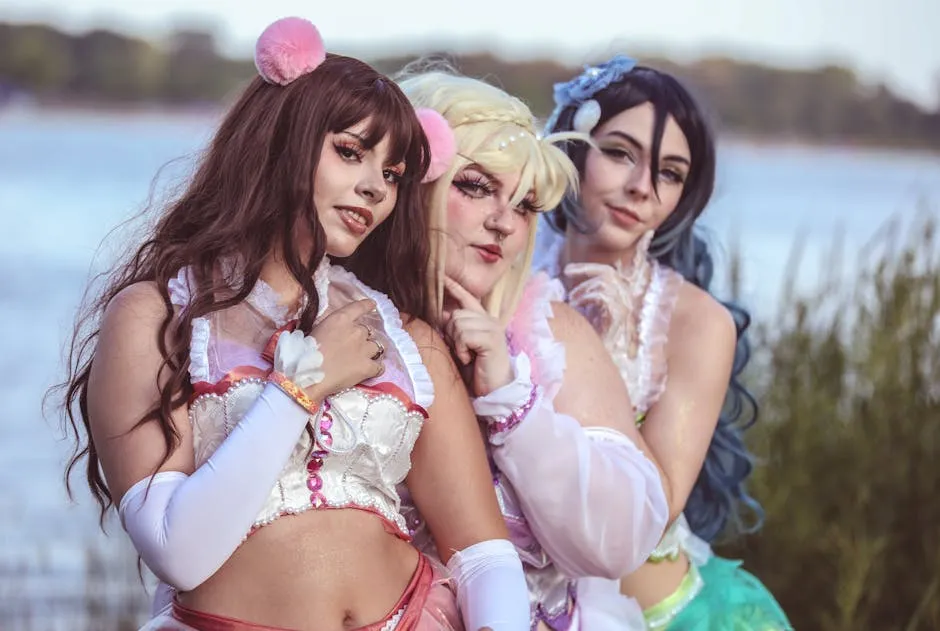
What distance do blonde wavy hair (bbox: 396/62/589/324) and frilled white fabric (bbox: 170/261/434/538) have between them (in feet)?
0.99

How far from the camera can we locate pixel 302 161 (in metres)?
2.58

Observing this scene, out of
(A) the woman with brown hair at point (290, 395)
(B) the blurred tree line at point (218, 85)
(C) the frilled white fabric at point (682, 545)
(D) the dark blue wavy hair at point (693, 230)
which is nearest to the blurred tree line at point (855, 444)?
(D) the dark blue wavy hair at point (693, 230)

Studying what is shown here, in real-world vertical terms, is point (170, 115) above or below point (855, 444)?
below

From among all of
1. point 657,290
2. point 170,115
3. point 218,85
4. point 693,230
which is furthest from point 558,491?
point 170,115

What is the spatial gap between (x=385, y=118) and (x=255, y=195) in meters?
0.28

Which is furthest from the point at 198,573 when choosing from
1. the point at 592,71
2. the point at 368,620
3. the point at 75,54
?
the point at 75,54

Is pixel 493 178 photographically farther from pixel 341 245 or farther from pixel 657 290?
pixel 657 290

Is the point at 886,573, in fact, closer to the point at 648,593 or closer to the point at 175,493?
the point at 648,593

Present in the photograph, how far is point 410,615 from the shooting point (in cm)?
260

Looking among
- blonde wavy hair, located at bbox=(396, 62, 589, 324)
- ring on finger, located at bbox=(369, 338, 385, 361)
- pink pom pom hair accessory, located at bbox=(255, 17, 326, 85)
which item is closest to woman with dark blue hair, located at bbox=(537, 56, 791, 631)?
blonde wavy hair, located at bbox=(396, 62, 589, 324)

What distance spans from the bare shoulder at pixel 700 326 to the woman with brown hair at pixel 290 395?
2.82ft

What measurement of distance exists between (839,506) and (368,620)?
2657 mm

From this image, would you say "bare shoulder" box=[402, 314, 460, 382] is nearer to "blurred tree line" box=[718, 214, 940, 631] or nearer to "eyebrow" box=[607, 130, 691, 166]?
"eyebrow" box=[607, 130, 691, 166]

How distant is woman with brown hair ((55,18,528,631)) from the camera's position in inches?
94.8
